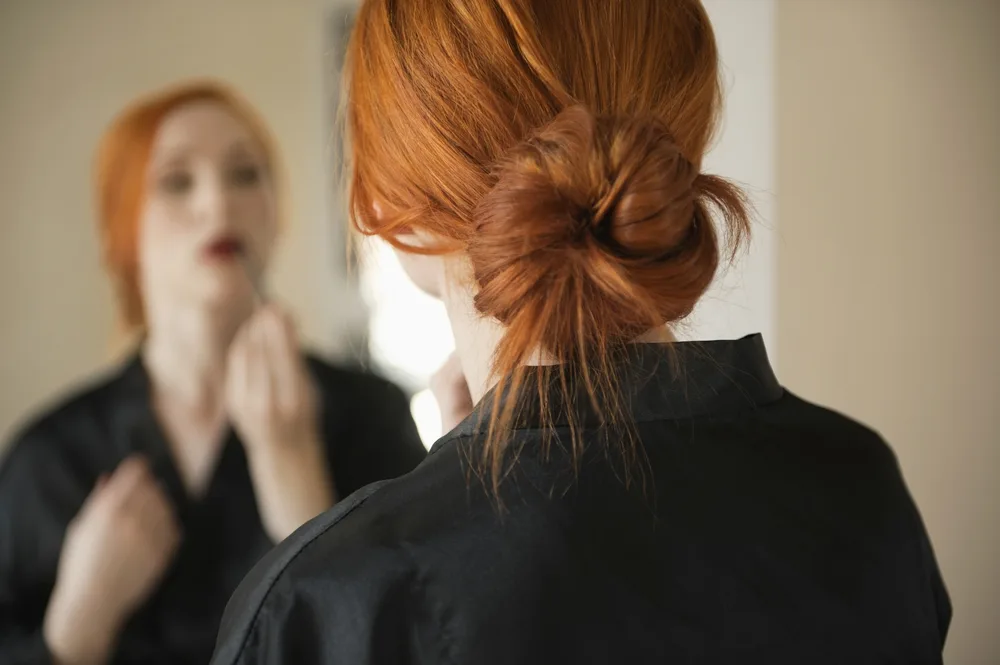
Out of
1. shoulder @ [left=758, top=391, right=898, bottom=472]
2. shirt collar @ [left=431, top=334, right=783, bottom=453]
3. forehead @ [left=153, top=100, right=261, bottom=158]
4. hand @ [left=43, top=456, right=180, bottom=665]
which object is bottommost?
hand @ [left=43, top=456, right=180, bottom=665]

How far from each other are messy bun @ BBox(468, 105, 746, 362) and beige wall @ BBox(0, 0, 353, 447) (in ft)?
4.41

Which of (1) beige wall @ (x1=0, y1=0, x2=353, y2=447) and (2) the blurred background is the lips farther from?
(1) beige wall @ (x1=0, y1=0, x2=353, y2=447)

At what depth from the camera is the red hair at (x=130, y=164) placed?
1021mm

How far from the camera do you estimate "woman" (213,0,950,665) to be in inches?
15.2

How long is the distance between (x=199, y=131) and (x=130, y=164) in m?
0.09

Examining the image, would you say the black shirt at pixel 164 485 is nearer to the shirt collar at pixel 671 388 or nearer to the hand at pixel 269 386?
the hand at pixel 269 386

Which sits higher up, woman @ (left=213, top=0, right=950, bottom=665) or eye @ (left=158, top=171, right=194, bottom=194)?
eye @ (left=158, top=171, right=194, bottom=194)

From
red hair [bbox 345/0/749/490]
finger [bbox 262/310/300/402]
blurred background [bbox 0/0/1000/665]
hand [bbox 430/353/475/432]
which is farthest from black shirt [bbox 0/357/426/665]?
red hair [bbox 345/0/749/490]

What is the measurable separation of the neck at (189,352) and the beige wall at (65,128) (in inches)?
21.9

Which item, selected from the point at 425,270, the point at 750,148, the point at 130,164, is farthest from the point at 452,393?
the point at 130,164

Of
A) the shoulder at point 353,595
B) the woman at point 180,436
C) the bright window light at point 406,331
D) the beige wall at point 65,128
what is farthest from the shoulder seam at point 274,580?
the bright window light at point 406,331

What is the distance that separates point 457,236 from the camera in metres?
0.47

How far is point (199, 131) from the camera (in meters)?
1.03

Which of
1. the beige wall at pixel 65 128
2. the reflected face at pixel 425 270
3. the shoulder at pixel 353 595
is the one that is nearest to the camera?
the shoulder at pixel 353 595
